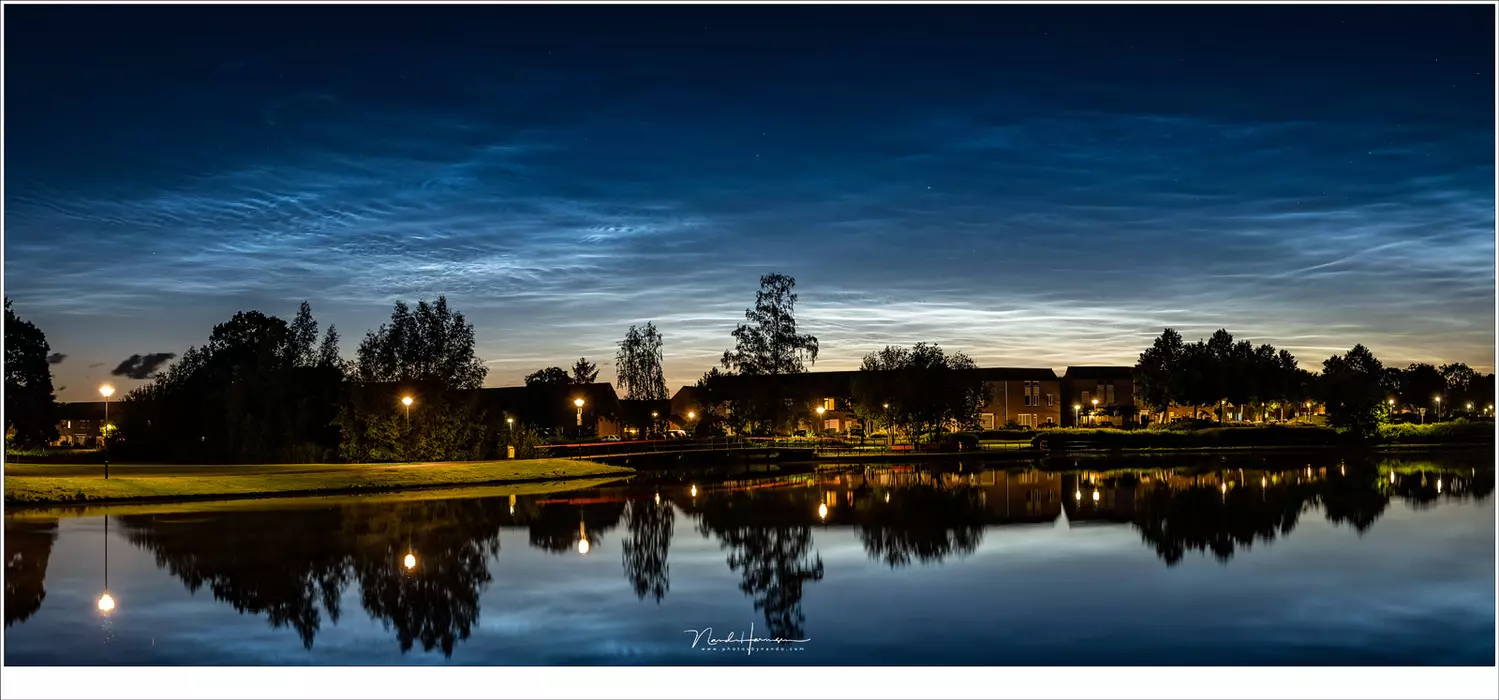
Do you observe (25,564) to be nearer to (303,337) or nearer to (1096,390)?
(303,337)

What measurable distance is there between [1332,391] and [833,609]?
256ft

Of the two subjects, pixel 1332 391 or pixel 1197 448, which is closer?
pixel 1197 448

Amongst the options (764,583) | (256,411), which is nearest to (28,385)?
(256,411)

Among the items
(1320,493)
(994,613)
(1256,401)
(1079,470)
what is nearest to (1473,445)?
(1256,401)

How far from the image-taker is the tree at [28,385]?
5103 cm

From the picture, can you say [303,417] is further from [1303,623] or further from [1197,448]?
[1197,448]

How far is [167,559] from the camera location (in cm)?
2108

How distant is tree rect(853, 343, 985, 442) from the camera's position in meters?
71.1

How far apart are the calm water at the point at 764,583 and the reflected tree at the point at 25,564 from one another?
0.08m

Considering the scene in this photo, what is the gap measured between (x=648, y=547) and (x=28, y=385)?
40187mm

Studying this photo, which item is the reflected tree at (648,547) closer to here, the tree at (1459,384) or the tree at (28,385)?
the tree at (28,385)

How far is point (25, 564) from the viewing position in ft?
66.1
